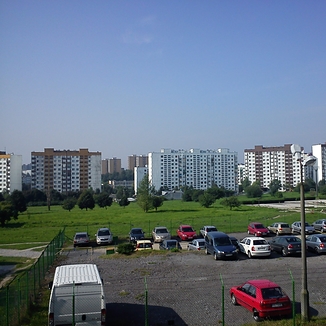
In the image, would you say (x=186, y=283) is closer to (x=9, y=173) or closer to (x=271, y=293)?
(x=271, y=293)

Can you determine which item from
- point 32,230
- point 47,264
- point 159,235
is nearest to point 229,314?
point 47,264

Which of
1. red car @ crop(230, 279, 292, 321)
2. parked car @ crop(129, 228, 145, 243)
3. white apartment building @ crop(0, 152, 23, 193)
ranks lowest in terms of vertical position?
parked car @ crop(129, 228, 145, 243)

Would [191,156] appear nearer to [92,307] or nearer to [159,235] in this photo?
[159,235]

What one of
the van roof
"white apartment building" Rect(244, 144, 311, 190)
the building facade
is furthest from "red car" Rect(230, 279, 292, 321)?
"white apartment building" Rect(244, 144, 311, 190)

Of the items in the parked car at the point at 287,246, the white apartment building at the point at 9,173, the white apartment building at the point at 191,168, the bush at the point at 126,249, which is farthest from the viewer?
the white apartment building at the point at 191,168

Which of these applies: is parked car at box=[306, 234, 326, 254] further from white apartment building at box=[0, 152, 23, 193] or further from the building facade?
white apartment building at box=[0, 152, 23, 193]

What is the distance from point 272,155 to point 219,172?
2545cm

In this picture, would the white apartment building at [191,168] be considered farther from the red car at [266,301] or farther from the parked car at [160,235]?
the red car at [266,301]

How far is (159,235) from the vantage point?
3512 centimetres

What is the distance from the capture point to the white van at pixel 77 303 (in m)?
10.9

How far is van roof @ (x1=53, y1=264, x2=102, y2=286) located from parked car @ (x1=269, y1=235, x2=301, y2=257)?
14.9m

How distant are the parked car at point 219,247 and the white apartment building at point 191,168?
14770 centimetres

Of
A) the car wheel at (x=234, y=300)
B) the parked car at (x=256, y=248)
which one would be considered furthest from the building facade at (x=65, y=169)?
the car wheel at (x=234, y=300)

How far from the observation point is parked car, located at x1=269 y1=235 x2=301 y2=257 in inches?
945
